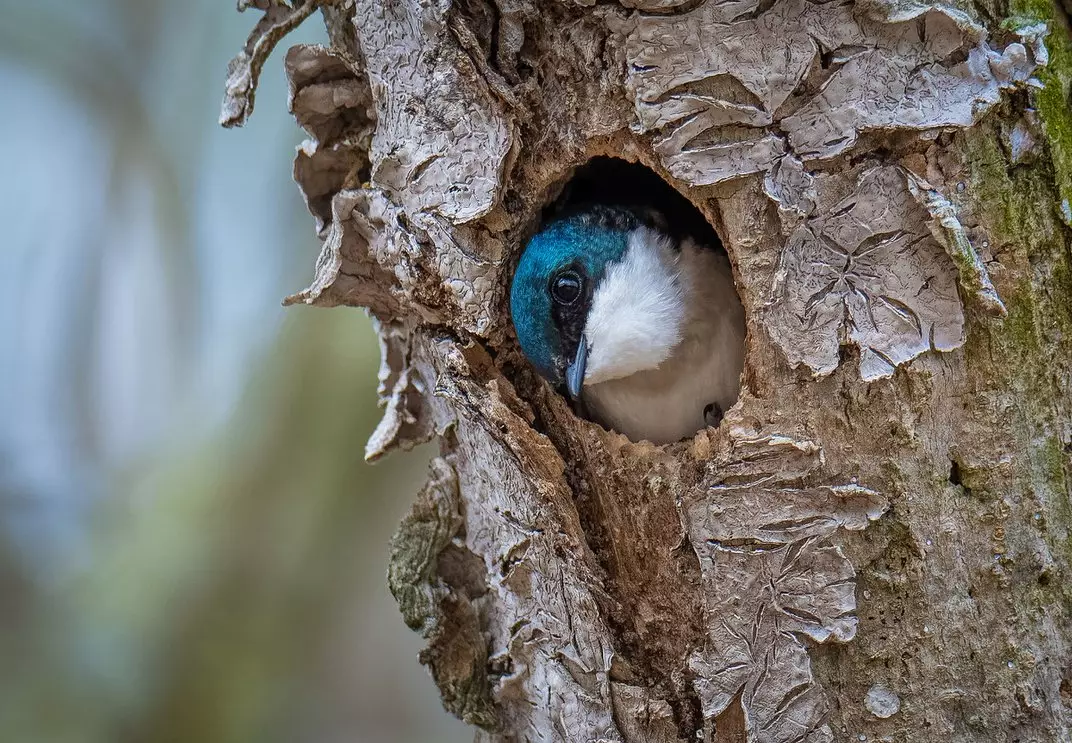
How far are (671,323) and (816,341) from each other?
499mm

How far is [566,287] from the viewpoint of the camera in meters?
1.47

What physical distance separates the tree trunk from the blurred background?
1472 millimetres

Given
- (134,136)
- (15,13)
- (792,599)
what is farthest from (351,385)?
(792,599)

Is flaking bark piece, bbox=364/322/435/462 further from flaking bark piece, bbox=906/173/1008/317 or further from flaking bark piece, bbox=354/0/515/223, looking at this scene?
flaking bark piece, bbox=906/173/1008/317

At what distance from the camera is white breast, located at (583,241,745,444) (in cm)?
164

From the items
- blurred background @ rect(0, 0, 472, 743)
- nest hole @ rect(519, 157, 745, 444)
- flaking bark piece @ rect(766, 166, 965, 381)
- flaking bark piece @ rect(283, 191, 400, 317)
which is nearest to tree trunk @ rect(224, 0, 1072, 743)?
flaking bark piece @ rect(766, 166, 965, 381)

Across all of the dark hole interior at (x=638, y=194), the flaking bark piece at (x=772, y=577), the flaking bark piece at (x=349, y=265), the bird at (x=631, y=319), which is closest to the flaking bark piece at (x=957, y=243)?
the flaking bark piece at (x=772, y=577)

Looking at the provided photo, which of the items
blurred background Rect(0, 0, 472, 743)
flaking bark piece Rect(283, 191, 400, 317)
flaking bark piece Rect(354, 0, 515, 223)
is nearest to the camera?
flaking bark piece Rect(354, 0, 515, 223)

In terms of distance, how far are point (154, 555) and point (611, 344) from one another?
187 centimetres

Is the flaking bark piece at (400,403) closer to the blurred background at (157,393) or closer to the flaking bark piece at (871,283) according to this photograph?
the flaking bark piece at (871,283)

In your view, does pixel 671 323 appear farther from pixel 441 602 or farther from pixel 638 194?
pixel 441 602

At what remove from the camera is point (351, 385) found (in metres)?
2.64

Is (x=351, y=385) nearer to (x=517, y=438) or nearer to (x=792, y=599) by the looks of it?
(x=517, y=438)

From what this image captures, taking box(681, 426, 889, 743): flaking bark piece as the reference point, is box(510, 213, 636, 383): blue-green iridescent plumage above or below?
above
